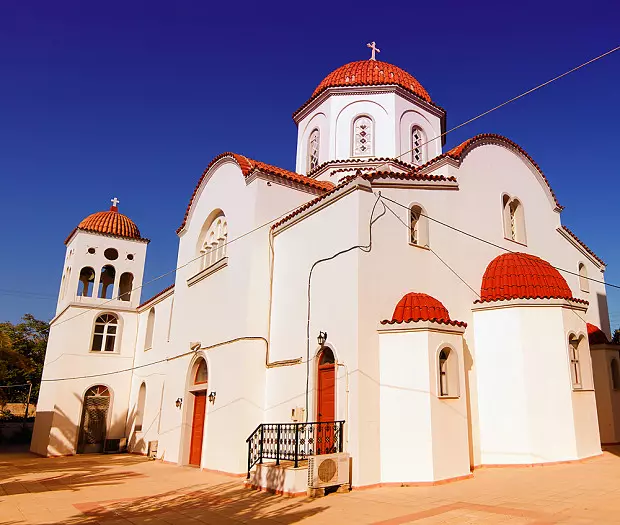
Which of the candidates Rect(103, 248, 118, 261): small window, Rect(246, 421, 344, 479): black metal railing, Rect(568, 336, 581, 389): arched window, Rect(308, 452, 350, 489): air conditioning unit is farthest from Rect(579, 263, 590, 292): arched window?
Rect(103, 248, 118, 261): small window

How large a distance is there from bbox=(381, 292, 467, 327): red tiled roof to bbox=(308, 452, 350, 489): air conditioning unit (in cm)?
282

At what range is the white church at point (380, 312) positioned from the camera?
9.89 metres

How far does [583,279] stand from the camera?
17.0m

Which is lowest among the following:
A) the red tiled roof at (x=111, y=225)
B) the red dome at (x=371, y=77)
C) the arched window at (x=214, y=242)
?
the arched window at (x=214, y=242)

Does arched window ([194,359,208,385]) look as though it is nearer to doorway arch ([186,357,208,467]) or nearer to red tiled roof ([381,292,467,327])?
doorway arch ([186,357,208,467])

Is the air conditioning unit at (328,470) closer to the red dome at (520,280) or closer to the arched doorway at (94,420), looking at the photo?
the red dome at (520,280)

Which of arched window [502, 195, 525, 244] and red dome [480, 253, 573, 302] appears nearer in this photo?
red dome [480, 253, 573, 302]

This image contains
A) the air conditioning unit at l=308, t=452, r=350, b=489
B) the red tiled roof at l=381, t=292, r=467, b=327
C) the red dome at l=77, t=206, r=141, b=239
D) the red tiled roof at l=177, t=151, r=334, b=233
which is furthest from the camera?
the red dome at l=77, t=206, r=141, b=239

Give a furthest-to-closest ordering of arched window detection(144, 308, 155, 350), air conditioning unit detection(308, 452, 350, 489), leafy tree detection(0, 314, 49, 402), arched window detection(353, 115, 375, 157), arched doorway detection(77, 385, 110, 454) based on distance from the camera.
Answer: leafy tree detection(0, 314, 49, 402) → arched window detection(144, 308, 155, 350) → arched doorway detection(77, 385, 110, 454) → arched window detection(353, 115, 375, 157) → air conditioning unit detection(308, 452, 350, 489)

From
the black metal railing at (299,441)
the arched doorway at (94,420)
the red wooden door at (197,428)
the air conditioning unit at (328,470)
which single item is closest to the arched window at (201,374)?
the red wooden door at (197,428)

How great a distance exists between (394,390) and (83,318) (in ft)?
52.5

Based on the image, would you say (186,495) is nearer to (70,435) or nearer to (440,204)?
(440,204)

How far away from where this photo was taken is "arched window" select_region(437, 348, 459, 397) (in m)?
10.2

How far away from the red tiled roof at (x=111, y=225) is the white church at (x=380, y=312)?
636 centimetres
